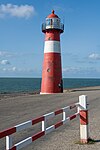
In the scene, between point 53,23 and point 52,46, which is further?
point 53,23

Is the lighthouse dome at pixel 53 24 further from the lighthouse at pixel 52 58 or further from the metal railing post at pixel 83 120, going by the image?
the metal railing post at pixel 83 120

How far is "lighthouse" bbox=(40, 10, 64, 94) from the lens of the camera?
3353 cm

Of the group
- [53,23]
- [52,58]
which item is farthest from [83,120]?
[53,23]

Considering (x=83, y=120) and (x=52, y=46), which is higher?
(x=52, y=46)

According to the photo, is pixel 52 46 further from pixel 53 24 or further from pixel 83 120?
pixel 83 120

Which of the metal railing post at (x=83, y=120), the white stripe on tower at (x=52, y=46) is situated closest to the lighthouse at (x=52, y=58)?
the white stripe on tower at (x=52, y=46)

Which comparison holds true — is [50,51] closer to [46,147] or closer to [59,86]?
[59,86]

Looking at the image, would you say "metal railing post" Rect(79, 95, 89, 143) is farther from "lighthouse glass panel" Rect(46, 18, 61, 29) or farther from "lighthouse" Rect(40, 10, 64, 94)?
"lighthouse glass panel" Rect(46, 18, 61, 29)

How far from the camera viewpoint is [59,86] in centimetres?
3412

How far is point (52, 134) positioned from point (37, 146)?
1661 millimetres

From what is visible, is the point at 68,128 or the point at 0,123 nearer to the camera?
the point at 68,128

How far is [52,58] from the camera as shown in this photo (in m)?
33.6

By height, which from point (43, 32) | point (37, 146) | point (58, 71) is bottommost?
point (37, 146)

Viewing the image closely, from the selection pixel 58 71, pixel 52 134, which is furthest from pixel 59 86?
pixel 52 134
